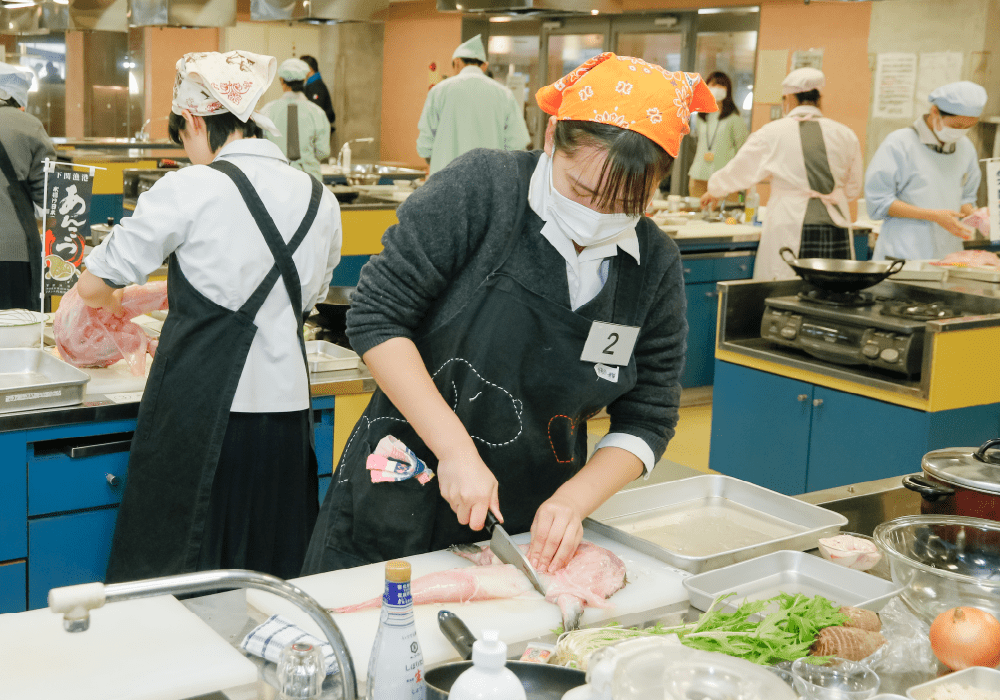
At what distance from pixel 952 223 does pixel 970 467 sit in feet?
12.6

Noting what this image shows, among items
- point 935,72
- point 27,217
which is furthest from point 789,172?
point 27,217

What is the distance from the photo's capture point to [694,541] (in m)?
1.90

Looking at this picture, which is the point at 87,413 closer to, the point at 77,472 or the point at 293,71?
the point at 77,472

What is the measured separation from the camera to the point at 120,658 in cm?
125

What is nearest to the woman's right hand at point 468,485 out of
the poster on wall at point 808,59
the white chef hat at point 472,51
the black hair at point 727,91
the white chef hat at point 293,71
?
the white chef hat at point 472,51

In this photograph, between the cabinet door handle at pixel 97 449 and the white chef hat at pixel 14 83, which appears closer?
the cabinet door handle at pixel 97 449

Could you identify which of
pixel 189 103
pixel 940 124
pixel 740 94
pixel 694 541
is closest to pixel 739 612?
pixel 694 541

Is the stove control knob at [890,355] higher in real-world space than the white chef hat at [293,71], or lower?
lower

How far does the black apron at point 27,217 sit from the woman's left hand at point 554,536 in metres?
3.44

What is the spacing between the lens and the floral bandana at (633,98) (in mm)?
1580

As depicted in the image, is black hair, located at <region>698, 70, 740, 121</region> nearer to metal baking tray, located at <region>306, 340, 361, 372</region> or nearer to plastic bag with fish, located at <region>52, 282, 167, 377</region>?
metal baking tray, located at <region>306, 340, 361, 372</region>

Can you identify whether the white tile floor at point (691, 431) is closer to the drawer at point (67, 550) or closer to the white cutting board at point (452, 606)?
the drawer at point (67, 550)

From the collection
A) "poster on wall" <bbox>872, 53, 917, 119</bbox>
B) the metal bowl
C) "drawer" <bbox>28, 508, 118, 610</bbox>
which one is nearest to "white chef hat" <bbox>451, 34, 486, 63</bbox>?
"poster on wall" <bbox>872, 53, 917, 119</bbox>

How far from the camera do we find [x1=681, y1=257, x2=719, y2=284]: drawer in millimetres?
6270
